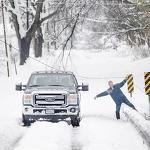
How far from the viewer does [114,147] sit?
483 inches

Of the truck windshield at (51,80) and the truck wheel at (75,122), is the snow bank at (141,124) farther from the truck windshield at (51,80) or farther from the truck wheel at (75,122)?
the truck windshield at (51,80)

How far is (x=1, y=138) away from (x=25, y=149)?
153 centimetres

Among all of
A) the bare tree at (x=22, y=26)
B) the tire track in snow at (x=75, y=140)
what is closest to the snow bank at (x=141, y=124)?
the tire track in snow at (x=75, y=140)

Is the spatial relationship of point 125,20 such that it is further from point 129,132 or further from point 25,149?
point 25,149

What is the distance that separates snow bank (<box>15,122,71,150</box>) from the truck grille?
0.65 meters

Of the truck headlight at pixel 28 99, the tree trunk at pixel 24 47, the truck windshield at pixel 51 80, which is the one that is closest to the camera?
Result: the truck headlight at pixel 28 99

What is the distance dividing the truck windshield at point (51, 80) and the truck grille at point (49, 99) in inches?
40.0

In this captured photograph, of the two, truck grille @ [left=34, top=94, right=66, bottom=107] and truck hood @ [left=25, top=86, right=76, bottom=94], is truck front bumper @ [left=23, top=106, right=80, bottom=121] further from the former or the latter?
truck hood @ [left=25, top=86, right=76, bottom=94]

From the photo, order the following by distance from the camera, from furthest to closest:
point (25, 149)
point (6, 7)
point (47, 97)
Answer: point (6, 7)
point (47, 97)
point (25, 149)

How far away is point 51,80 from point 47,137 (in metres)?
4.39

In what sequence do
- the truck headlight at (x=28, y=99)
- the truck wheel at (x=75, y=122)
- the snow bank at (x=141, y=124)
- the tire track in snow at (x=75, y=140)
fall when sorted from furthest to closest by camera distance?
the truck headlight at (x=28, y=99)
the truck wheel at (x=75, y=122)
the tire track in snow at (x=75, y=140)
the snow bank at (x=141, y=124)

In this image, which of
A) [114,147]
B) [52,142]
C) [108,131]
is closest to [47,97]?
[108,131]

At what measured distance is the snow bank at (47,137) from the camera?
12.6 m

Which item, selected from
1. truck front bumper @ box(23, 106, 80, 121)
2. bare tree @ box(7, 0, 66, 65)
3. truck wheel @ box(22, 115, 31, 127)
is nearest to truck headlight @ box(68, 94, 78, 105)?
truck front bumper @ box(23, 106, 80, 121)
